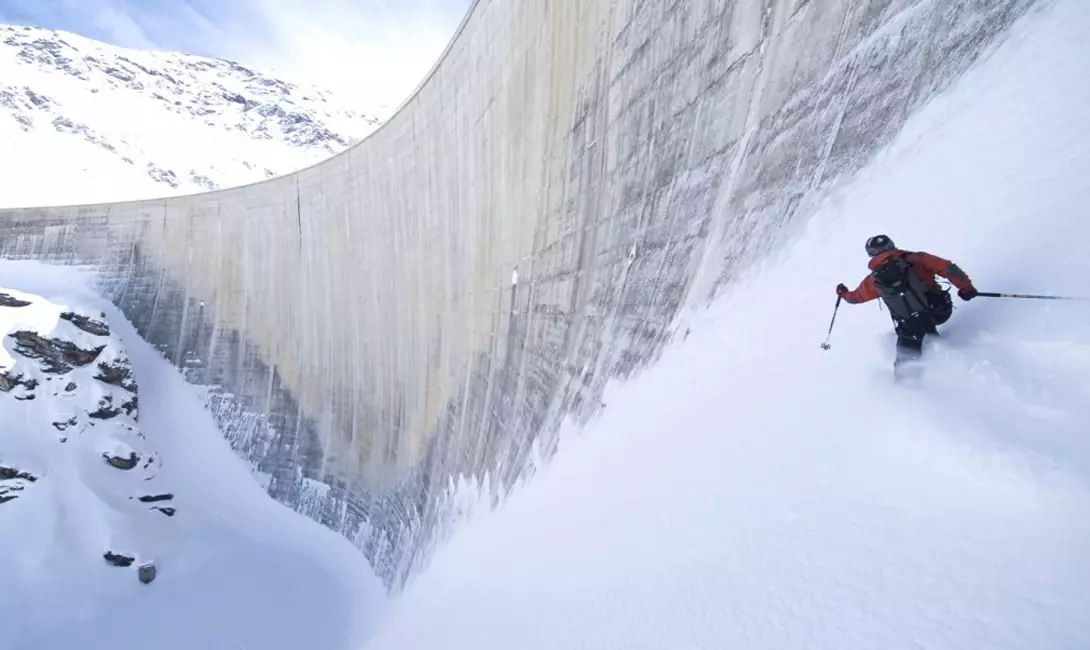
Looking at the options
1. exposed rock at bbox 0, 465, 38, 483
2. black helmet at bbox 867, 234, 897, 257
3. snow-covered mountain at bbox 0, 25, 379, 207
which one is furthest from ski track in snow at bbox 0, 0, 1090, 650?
snow-covered mountain at bbox 0, 25, 379, 207

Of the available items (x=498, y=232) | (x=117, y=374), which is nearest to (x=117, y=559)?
(x=117, y=374)

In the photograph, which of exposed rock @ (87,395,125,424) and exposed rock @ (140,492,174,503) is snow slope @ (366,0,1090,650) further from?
exposed rock @ (87,395,125,424)

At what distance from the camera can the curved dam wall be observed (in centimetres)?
477

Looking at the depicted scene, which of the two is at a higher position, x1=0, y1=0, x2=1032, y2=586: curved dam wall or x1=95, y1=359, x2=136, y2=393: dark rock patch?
x1=0, y1=0, x2=1032, y2=586: curved dam wall

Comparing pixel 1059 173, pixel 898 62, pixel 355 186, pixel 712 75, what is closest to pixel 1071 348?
pixel 1059 173

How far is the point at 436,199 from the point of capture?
13.5 m

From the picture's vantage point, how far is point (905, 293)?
9.61ft

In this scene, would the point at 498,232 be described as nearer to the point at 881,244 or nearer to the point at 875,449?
the point at 881,244

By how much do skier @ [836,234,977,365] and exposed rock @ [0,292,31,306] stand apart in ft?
76.7

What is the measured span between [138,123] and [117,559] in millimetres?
66310

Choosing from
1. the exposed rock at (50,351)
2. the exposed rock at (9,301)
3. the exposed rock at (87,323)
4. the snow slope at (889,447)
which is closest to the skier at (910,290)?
the snow slope at (889,447)

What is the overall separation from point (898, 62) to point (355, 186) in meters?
15.1

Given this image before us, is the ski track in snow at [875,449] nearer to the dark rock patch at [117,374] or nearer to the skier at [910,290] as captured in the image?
the skier at [910,290]

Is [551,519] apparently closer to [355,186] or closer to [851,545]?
[851,545]
